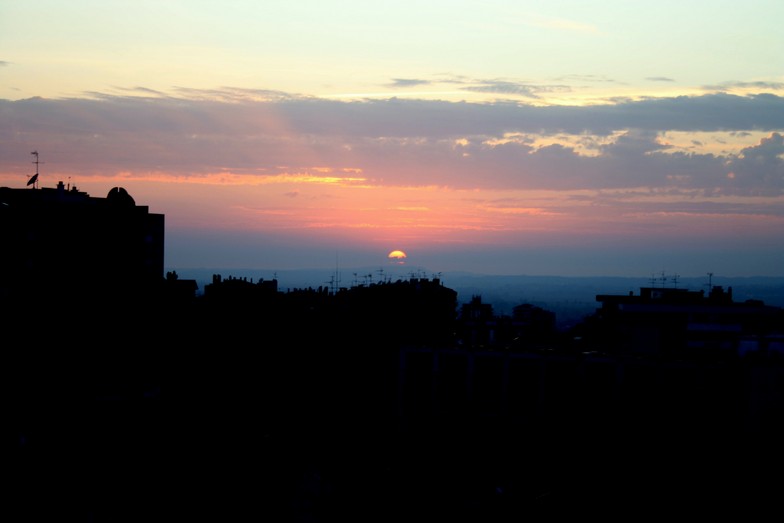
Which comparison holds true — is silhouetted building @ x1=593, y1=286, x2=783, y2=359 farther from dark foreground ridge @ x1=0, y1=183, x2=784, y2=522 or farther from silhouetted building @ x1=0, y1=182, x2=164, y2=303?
silhouetted building @ x1=0, y1=182, x2=164, y2=303

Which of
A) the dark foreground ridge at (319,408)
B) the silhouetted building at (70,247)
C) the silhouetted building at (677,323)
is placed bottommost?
the dark foreground ridge at (319,408)

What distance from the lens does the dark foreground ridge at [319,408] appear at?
2539 cm

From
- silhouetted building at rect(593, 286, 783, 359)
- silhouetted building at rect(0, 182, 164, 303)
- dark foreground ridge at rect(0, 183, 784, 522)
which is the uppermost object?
silhouetted building at rect(0, 182, 164, 303)

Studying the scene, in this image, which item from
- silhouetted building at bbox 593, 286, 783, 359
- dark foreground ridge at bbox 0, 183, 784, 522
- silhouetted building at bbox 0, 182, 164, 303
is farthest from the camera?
silhouetted building at bbox 593, 286, 783, 359

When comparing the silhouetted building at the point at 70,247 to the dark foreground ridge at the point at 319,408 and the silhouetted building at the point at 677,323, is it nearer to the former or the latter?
the dark foreground ridge at the point at 319,408

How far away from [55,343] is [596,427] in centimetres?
2091

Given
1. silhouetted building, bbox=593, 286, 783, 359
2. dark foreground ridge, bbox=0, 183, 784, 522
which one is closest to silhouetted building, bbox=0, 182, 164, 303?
dark foreground ridge, bbox=0, 183, 784, 522

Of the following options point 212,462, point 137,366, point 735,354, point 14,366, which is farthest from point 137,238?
point 735,354

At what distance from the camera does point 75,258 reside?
42.2 meters

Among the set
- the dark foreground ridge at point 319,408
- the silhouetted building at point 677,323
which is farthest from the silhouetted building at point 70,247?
the silhouetted building at point 677,323

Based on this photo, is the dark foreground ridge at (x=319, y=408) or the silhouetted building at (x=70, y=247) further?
the silhouetted building at (x=70, y=247)

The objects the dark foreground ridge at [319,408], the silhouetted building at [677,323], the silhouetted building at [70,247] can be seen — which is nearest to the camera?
the dark foreground ridge at [319,408]

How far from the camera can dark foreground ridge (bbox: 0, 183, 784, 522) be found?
25391 mm

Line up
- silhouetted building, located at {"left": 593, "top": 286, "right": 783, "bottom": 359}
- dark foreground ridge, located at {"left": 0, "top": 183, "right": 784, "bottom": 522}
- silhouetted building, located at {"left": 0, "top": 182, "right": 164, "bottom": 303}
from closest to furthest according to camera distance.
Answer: dark foreground ridge, located at {"left": 0, "top": 183, "right": 784, "bottom": 522} < silhouetted building, located at {"left": 0, "top": 182, "right": 164, "bottom": 303} < silhouetted building, located at {"left": 593, "top": 286, "right": 783, "bottom": 359}
